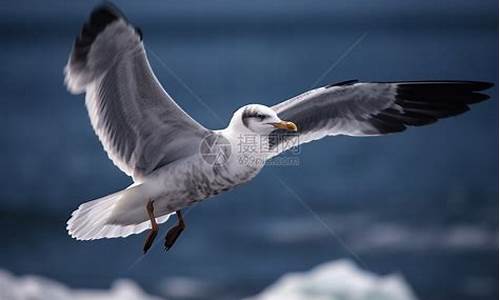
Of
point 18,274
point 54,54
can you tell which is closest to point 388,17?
point 54,54

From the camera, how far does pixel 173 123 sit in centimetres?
225

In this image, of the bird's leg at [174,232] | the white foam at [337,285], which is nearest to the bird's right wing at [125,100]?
the bird's leg at [174,232]

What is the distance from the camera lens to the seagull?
214cm

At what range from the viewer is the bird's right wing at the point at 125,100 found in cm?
208

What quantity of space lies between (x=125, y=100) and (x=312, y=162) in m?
0.62

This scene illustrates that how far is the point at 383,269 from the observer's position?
253 cm

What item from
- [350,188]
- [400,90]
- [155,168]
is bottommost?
[350,188]

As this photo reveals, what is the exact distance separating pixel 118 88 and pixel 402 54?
875mm

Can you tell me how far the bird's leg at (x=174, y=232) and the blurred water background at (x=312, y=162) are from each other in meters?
0.03

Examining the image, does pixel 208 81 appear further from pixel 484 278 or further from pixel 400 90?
pixel 484 278
